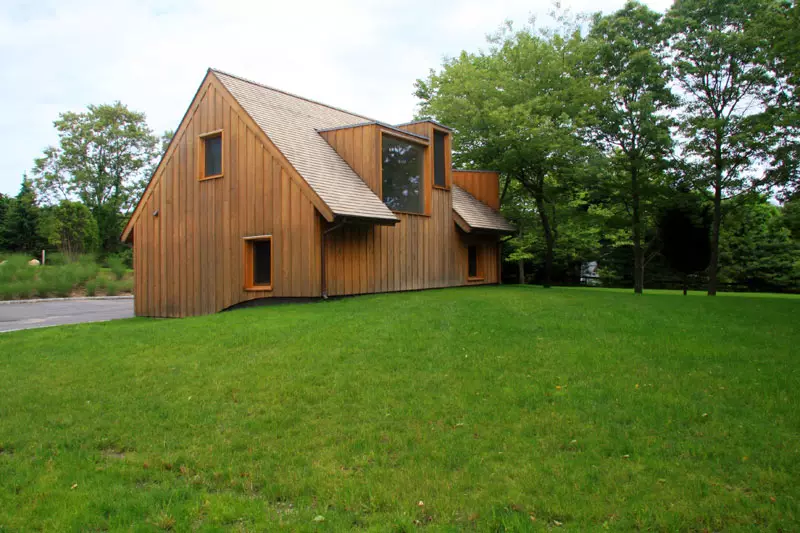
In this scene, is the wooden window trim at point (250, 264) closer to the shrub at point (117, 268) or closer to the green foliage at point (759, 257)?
the shrub at point (117, 268)

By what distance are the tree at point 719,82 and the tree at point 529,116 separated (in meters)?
3.45

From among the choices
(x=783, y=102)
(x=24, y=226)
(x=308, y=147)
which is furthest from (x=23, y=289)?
(x=783, y=102)

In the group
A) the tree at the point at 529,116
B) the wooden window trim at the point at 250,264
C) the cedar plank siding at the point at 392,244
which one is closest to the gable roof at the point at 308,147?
the cedar plank siding at the point at 392,244

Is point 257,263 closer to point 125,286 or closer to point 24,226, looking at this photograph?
point 125,286

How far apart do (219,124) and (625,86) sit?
13.7 m

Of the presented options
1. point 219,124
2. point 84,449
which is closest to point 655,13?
point 219,124

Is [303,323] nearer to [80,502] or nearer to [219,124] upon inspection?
[80,502]

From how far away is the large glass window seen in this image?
1667 centimetres

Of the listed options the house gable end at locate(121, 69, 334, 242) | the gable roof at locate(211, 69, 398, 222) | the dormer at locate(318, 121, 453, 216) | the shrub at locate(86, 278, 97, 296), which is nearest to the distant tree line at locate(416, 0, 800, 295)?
the dormer at locate(318, 121, 453, 216)

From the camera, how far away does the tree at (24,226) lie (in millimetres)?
46969

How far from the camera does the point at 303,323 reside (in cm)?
1051

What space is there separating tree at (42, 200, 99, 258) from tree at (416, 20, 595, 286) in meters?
30.3

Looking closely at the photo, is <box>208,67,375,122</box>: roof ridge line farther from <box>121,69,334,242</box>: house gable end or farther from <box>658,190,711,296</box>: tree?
<box>658,190,711,296</box>: tree

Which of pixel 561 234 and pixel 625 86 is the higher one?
pixel 625 86
